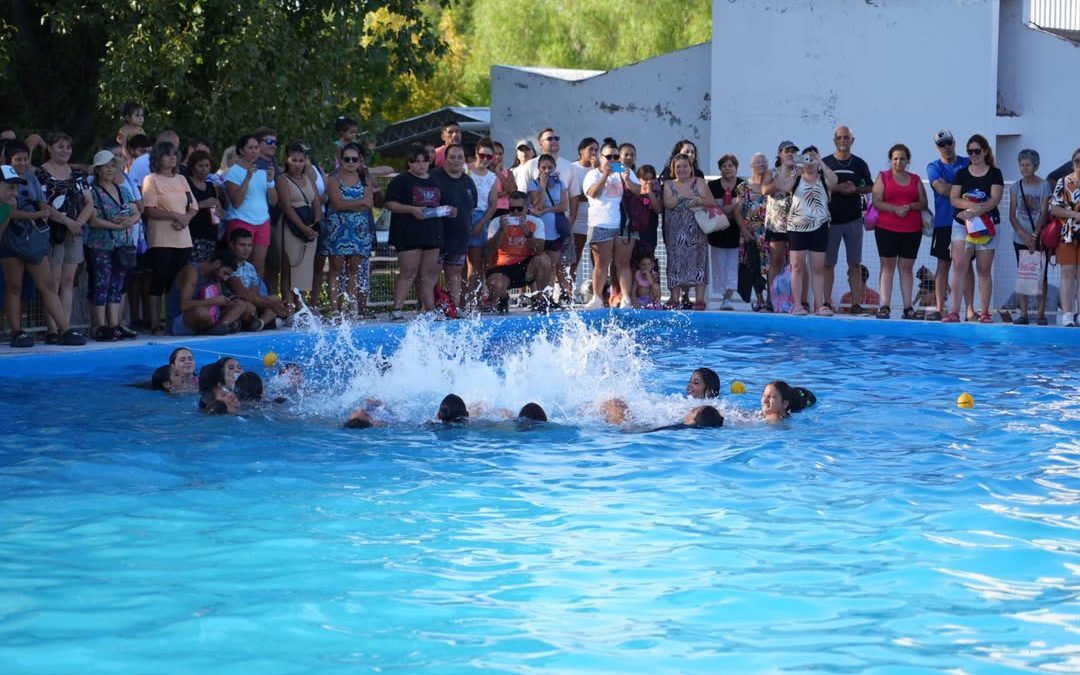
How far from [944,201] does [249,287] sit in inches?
302

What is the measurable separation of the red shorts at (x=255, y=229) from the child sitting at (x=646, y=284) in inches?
195

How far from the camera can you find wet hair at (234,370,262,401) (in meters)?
11.1

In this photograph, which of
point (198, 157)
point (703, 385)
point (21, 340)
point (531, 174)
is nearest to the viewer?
point (703, 385)

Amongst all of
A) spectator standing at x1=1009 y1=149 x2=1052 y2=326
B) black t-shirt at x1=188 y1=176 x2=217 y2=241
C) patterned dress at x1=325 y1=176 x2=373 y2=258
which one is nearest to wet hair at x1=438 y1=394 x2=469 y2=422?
black t-shirt at x1=188 y1=176 x2=217 y2=241

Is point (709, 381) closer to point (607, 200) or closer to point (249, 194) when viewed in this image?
point (249, 194)

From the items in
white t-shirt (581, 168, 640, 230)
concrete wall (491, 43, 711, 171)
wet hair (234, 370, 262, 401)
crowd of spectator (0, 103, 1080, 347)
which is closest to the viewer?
wet hair (234, 370, 262, 401)

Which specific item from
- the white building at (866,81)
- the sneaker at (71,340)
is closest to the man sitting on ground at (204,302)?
the sneaker at (71,340)

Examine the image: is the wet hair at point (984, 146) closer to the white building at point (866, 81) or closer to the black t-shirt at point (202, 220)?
the black t-shirt at point (202, 220)

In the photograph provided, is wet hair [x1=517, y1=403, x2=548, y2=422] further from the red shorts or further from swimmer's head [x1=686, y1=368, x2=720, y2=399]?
the red shorts

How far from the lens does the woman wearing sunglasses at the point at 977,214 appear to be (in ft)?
50.2

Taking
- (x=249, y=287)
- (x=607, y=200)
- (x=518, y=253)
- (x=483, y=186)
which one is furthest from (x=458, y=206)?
(x=249, y=287)

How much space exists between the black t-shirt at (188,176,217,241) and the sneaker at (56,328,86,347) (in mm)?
1711

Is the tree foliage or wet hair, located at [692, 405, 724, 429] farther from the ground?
the tree foliage

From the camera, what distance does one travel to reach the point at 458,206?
1576 cm
